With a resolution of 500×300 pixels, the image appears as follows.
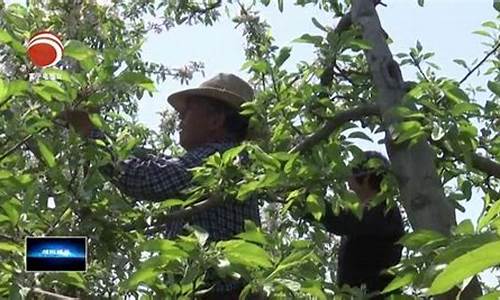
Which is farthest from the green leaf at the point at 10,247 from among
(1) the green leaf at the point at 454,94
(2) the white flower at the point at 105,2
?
(2) the white flower at the point at 105,2

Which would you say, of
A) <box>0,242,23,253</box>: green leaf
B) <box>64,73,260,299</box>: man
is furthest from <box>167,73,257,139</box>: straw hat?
<box>0,242,23,253</box>: green leaf

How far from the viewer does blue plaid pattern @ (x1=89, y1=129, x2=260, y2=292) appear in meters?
2.33

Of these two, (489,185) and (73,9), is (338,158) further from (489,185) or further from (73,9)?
(73,9)

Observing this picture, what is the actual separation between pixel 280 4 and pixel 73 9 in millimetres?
1492

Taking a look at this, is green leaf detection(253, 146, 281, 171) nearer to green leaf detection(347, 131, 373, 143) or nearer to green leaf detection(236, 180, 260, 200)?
green leaf detection(236, 180, 260, 200)

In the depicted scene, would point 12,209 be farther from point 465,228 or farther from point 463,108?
point 463,108

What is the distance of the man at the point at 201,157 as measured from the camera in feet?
7.70

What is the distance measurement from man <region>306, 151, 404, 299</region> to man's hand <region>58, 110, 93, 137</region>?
1002mm

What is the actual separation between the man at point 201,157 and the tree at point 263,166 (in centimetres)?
6

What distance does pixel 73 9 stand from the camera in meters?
4.02

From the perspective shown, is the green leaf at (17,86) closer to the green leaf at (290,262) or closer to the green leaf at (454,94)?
the green leaf at (290,262)

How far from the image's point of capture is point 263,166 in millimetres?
2096

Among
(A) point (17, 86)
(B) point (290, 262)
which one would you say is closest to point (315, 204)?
(B) point (290, 262)

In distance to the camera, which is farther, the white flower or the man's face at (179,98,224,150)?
the white flower
